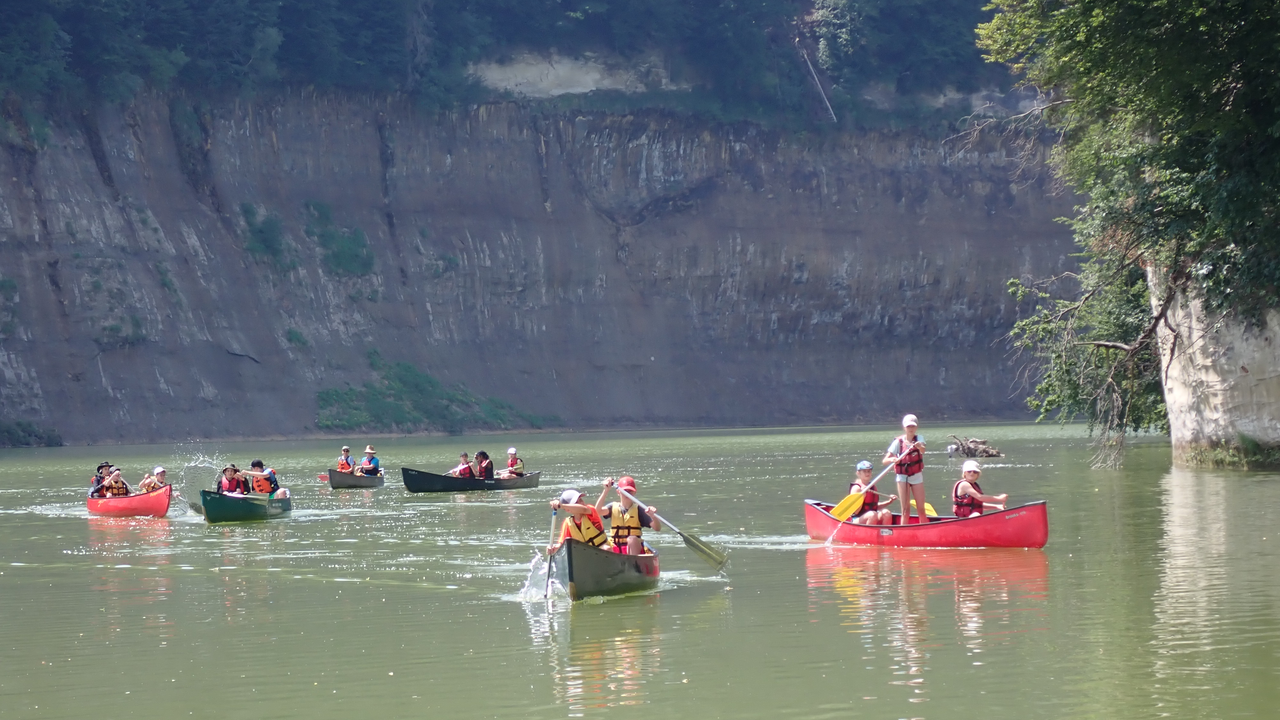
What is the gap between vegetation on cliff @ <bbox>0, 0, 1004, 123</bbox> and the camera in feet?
238

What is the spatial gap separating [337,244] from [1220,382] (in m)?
55.4

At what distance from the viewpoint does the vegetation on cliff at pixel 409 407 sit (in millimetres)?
72125

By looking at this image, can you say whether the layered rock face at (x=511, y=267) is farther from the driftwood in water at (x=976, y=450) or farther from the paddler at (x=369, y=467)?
the paddler at (x=369, y=467)

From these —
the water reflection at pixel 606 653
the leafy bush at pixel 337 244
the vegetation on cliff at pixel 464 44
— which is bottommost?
the water reflection at pixel 606 653

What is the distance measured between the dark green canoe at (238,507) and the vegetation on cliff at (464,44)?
48390 millimetres

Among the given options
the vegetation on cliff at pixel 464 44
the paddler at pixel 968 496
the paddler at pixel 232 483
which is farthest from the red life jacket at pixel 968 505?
the vegetation on cliff at pixel 464 44

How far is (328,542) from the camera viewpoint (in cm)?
2403

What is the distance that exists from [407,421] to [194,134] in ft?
60.1

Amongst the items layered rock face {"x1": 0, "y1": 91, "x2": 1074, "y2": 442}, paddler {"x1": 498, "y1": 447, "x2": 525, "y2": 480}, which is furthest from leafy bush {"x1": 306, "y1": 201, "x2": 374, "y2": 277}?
paddler {"x1": 498, "y1": 447, "x2": 525, "y2": 480}

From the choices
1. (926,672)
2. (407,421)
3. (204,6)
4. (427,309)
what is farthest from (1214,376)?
(204,6)

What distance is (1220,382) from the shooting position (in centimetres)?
3011

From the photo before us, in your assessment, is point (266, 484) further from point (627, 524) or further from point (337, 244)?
point (337, 244)

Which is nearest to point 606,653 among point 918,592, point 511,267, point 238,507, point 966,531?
point 918,592

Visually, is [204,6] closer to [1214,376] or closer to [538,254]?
[538,254]
